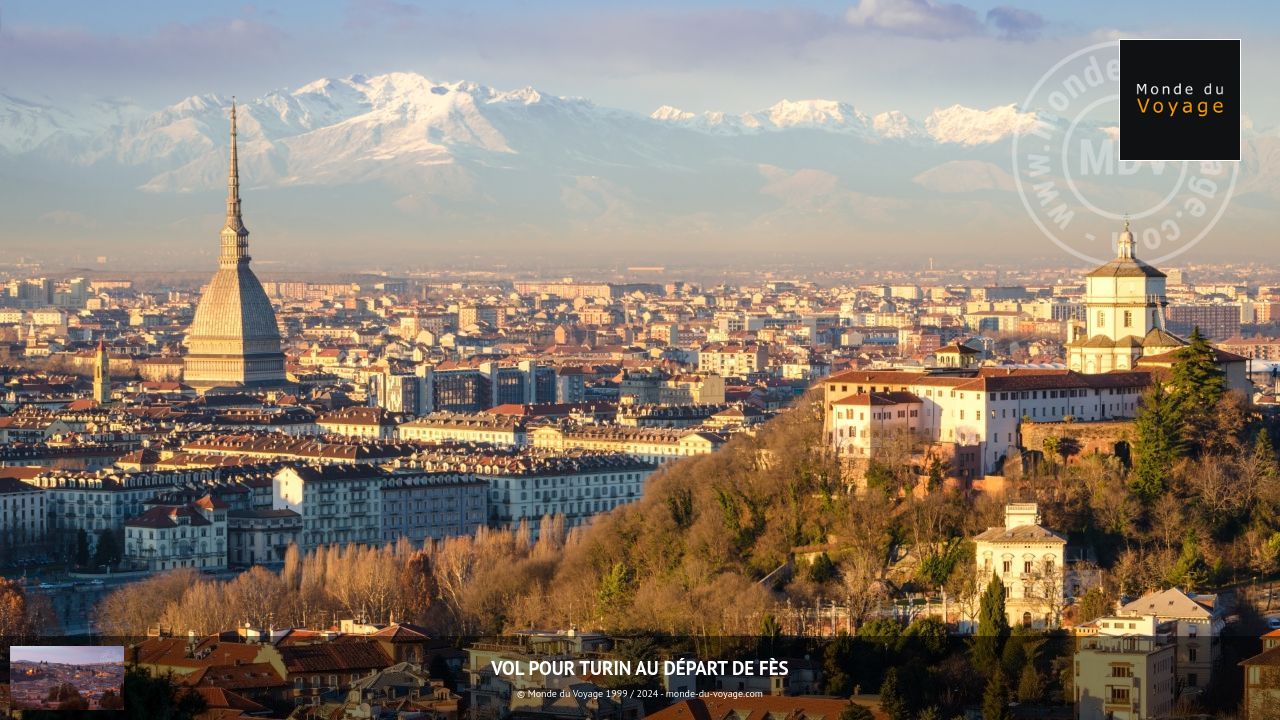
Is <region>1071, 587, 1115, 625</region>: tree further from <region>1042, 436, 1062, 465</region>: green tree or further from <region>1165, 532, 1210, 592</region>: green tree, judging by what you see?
<region>1042, 436, 1062, 465</region>: green tree

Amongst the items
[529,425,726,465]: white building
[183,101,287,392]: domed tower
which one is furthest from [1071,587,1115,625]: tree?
[183,101,287,392]: domed tower

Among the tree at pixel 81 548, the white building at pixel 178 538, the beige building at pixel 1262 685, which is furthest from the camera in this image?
the tree at pixel 81 548

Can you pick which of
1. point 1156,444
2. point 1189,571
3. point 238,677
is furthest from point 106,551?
point 1189,571

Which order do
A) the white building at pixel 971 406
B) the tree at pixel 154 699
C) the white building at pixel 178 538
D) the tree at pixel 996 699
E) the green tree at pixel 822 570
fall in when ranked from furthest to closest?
1. the white building at pixel 178 538
2. the white building at pixel 971 406
3. the green tree at pixel 822 570
4. the tree at pixel 996 699
5. the tree at pixel 154 699

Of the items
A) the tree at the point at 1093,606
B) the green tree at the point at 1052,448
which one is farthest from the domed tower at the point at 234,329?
the tree at the point at 1093,606

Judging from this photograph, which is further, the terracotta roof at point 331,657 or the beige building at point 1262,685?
the terracotta roof at point 331,657

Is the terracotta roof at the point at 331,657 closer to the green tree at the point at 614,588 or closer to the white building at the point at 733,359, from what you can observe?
the green tree at the point at 614,588
